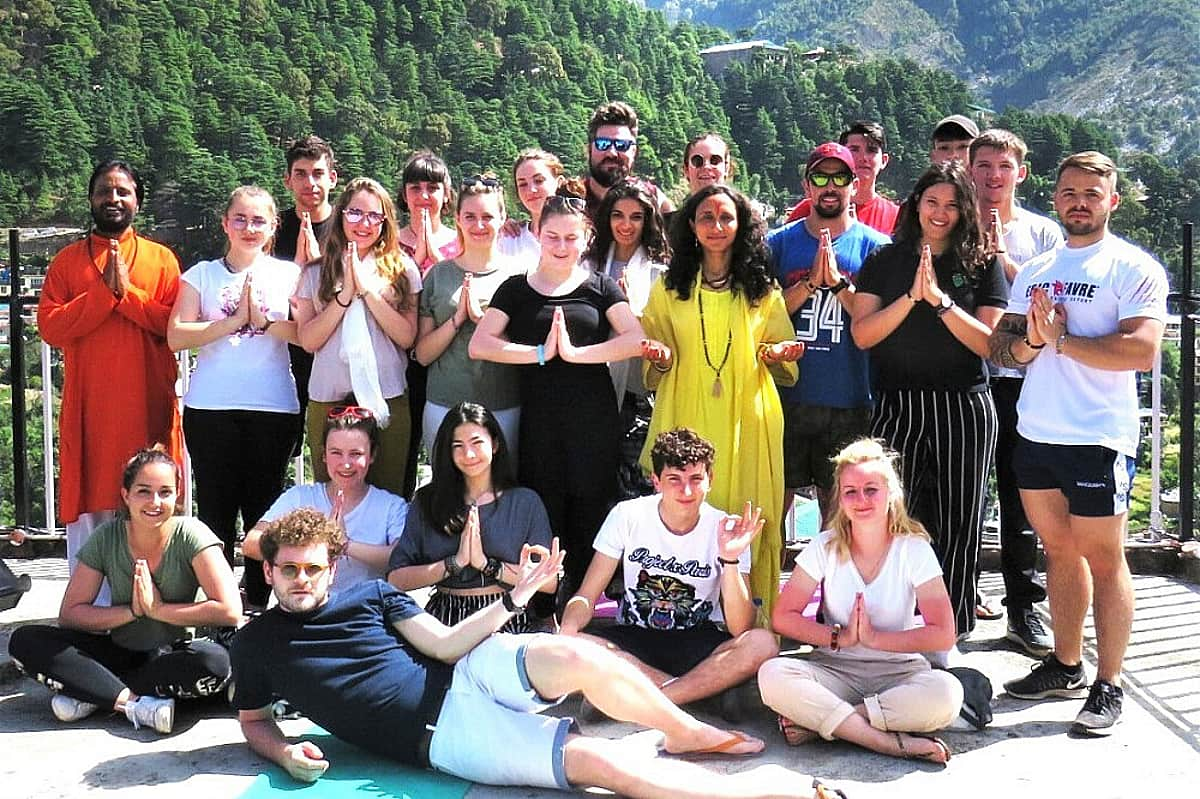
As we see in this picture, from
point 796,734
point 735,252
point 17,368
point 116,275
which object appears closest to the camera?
point 796,734

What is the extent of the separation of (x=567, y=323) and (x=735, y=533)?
3.30ft

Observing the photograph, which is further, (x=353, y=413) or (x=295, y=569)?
(x=353, y=413)

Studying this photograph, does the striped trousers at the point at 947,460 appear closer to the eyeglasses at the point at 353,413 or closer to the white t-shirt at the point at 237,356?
the eyeglasses at the point at 353,413

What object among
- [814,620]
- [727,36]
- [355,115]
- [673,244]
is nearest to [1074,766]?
[814,620]

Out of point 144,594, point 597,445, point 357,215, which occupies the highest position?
point 357,215

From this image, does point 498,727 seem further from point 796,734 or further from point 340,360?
point 340,360

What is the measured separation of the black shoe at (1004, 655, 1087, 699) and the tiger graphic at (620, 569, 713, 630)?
3.35 feet

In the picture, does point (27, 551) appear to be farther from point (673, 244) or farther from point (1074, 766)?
point (1074, 766)

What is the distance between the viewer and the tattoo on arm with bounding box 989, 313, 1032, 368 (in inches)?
148

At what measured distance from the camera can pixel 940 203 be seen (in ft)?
13.3

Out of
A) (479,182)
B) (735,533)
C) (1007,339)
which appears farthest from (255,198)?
(1007,339)

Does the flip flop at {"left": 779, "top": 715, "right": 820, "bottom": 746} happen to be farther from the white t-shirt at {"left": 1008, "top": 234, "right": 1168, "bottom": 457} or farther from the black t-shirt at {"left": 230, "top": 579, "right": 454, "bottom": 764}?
the white t-shirt at {"left": 1008, "top": 234, "right": 1168, "bottom": 457}

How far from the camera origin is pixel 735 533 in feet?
12.1

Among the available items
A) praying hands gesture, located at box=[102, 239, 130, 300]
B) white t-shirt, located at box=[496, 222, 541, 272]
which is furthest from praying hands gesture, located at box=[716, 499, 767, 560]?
praying hands gesture, located at box=[102, 239, 130, 300]
